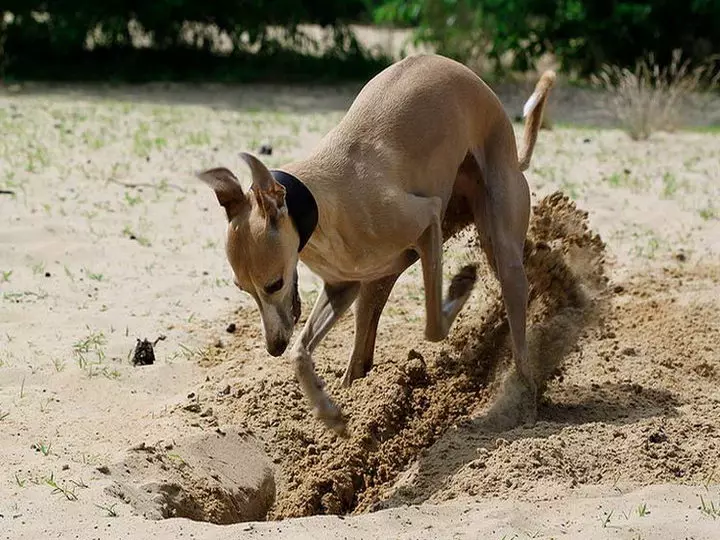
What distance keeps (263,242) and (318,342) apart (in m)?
1.12

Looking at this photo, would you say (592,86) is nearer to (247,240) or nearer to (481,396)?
(481,396)

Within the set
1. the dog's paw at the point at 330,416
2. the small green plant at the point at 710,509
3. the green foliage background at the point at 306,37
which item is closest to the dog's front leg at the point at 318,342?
the dog's paw at the point at 330,416

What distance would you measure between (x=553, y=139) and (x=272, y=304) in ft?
24.1

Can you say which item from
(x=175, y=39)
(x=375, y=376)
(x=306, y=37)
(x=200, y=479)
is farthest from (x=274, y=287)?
(x=175, y=39)

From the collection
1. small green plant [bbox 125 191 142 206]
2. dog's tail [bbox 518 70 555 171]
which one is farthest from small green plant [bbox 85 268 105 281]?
dog's tail [bbox 518 70 555 171]

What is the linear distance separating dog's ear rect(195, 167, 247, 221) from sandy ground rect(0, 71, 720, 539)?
3.87 feet

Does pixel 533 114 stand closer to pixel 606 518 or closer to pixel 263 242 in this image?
pixel 263 242

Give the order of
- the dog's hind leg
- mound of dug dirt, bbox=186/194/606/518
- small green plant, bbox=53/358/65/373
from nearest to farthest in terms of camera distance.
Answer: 1. mound of dug dirt, bbox=186/194/606/518
2. the dog's hind leg
3. small green plant, bbox=53/358/65/373

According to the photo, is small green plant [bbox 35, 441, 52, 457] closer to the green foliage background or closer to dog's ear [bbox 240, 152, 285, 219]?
dog's ear [bbox 240, 152, 285, 219]

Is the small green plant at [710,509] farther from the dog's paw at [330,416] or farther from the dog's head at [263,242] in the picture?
the dog's head at [263,242]

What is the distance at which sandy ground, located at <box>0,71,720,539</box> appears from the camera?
16.4 ft

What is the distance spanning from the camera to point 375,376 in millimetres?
6594

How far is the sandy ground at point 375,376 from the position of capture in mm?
4984

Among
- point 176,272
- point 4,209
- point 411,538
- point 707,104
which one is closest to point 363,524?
point 411,538
